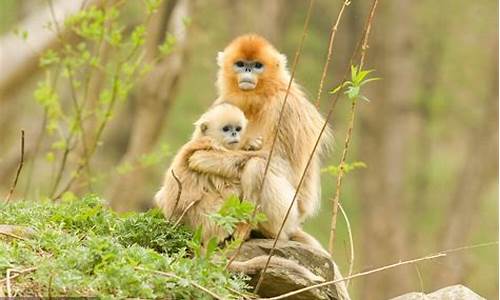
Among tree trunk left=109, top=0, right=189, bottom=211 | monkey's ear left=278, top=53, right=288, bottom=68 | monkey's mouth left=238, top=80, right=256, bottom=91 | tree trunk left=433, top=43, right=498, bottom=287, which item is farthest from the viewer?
tree trunk left=433, top=43, right=498, bottom=287

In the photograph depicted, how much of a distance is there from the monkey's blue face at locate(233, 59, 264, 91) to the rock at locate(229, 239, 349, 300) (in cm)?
106

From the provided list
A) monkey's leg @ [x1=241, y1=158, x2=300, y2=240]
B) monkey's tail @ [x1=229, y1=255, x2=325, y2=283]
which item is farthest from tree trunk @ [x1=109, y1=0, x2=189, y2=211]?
monkey's tail @ [x1=229, y1=255, x2=325, y2=283]

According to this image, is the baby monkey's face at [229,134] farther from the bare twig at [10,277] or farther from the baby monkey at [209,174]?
the bare twig at [10,277]

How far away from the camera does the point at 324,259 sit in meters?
6.26

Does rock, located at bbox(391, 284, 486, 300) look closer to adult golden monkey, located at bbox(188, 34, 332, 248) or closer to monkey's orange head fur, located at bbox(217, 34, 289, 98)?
adult golden monkey, located at bbox(188, 34, 332, 248)

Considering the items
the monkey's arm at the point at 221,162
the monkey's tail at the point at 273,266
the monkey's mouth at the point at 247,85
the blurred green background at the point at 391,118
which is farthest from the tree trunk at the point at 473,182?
the monkey's tail at the point at 273,266

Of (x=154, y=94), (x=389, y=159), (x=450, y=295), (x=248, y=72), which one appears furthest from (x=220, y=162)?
(x=389, y=159)

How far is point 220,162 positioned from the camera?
21.4ft

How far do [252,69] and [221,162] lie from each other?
0.84 metres

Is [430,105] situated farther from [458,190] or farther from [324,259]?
[324,259]

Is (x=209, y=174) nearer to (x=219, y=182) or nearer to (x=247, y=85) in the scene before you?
(x=219, y=182)

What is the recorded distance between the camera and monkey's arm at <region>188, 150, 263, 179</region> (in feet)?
21.4

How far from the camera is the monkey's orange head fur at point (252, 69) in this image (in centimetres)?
703

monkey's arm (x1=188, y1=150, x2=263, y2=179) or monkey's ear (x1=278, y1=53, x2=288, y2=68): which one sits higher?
monkey's ear (x1=278, y1=53, x2=288, y2=68)
